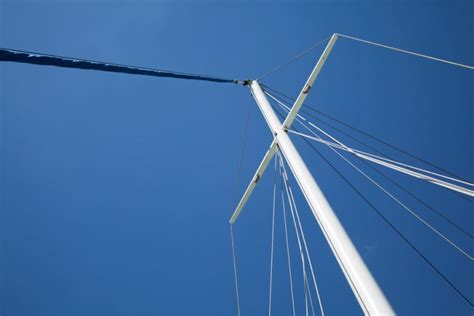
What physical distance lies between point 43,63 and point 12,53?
28 cm

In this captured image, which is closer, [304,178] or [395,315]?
[395,315]

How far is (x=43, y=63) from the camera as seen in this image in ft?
6.40

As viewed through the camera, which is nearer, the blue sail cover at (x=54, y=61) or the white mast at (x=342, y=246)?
the blue sail cover at (x=54, y=61)

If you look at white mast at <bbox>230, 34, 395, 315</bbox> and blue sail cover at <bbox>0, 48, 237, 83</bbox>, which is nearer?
blue sail cover at <bbox>0, 48, 237, 83</bbox>

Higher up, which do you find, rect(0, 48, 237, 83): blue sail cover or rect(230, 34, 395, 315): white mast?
rect(0, 48, 237, 83): blue sail cover

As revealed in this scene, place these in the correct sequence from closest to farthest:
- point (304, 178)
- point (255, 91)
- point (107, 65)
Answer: point (107, 65) → point (304, 178) → point (255, 91)

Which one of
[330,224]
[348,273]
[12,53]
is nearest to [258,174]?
[330,224]

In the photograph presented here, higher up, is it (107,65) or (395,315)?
(107,65)

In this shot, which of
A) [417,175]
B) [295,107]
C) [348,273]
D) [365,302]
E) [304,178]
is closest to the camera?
[365,302]

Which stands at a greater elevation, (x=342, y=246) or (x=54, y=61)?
(x=54, y=61)

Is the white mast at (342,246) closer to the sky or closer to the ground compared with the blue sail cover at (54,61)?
closer to the ground

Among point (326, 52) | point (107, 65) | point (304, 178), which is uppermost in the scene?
point (326, 52)

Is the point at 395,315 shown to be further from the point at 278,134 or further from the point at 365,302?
the point at 278,134

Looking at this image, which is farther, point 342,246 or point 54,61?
point 342,246
